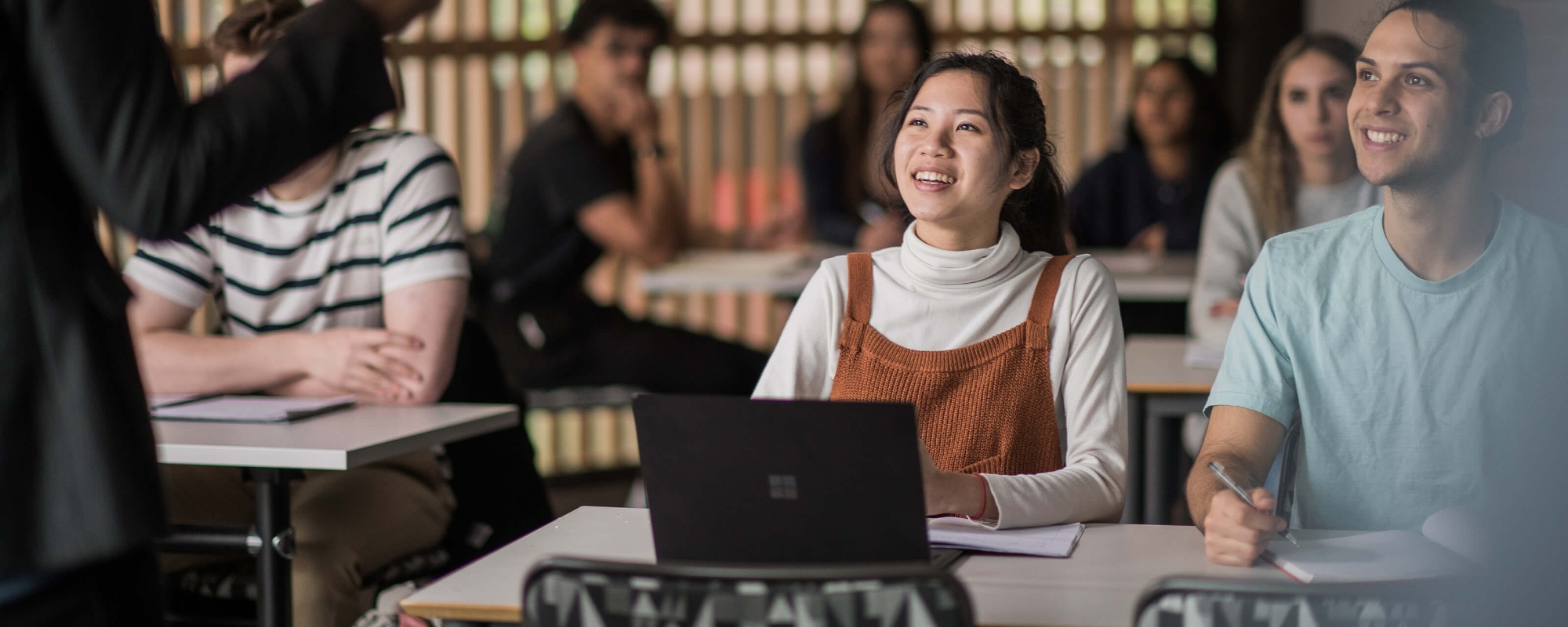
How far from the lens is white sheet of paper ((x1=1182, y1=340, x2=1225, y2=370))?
266 centimetres

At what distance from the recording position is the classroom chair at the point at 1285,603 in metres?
0.94

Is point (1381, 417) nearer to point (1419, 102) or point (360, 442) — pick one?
point (1419, 102)

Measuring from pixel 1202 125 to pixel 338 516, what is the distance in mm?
3248

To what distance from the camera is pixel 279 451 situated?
172 cm

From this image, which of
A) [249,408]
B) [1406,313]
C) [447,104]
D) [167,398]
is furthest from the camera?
[447,104]

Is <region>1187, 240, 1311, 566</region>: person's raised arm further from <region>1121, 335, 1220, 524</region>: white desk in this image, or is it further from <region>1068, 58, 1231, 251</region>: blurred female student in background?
<region>1068, 58, 1231, 251</region>: blurred female student in background

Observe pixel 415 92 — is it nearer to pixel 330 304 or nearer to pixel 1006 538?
pixel 330 304

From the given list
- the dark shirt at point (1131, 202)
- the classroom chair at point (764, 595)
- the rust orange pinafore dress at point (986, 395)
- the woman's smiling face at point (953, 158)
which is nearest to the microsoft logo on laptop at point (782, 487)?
the classroom chair at point (764, 595)

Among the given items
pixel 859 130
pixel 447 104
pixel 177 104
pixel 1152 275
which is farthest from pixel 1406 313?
pixel 447 104

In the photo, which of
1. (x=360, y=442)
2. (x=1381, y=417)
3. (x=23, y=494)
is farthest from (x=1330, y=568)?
(x=360, y=442)

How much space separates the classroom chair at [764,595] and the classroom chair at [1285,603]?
164 mm

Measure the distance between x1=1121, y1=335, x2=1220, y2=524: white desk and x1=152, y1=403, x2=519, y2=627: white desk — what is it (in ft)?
4.16

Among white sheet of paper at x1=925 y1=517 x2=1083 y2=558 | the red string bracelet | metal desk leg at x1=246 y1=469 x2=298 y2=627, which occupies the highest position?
the red string bracelet

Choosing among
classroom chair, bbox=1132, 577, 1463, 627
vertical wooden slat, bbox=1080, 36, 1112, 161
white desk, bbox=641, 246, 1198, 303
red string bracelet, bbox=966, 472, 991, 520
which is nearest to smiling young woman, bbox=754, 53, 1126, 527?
red string bracelet, bbox=966, 472, 991, 520
